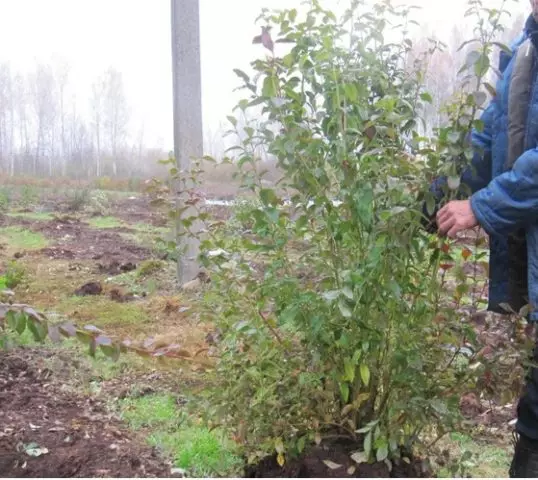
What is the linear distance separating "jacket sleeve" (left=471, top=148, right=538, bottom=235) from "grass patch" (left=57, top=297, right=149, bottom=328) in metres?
3.31

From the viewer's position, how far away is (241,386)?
81.8 inches

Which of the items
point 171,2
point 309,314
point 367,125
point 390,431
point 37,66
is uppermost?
point 37,66

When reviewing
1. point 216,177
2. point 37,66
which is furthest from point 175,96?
point 37,66

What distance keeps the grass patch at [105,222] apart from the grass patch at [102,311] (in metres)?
5.49

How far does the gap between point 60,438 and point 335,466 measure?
122 cm

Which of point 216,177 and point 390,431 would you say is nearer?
point 390,431

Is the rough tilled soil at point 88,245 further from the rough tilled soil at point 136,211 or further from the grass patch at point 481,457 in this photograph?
the grass patch at point 481,457

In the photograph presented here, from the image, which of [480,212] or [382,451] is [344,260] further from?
[382,451]

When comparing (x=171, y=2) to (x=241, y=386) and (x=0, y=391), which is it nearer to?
(x=0, y=391)

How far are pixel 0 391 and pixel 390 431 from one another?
2.09 metres

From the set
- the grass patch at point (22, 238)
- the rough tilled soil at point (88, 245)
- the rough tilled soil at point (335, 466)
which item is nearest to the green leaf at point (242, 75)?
the rough tilled soil at point (335, 466)

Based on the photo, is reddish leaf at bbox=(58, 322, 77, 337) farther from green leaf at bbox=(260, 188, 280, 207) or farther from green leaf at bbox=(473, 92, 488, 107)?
green leaf at bbox=(473, 92, 488, 107)

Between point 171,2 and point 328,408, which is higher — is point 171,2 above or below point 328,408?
above

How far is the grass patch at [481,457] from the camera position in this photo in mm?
2662
